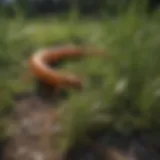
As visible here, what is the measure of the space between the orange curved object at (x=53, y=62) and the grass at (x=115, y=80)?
0.04 metres

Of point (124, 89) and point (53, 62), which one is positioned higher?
point (53, 62)

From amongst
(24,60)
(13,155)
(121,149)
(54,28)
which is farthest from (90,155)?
(54,28)

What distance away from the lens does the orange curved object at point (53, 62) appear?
1.40m

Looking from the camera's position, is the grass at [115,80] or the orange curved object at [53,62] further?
the orange curved object at [53,62]

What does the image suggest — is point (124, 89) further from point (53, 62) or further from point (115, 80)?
point (53, 62)

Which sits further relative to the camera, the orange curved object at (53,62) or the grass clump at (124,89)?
the orange curved object at (53,62)

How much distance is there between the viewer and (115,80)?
1.16m

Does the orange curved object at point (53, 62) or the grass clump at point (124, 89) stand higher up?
the orange curved object at point (53, 62)

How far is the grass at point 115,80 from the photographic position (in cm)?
107

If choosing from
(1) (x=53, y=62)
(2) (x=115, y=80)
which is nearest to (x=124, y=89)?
(2) (x=115, y=80)

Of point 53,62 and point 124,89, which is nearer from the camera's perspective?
point 124,89

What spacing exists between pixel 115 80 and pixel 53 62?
2.08 ft

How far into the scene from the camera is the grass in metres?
1.07

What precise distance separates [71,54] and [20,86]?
43 cm
